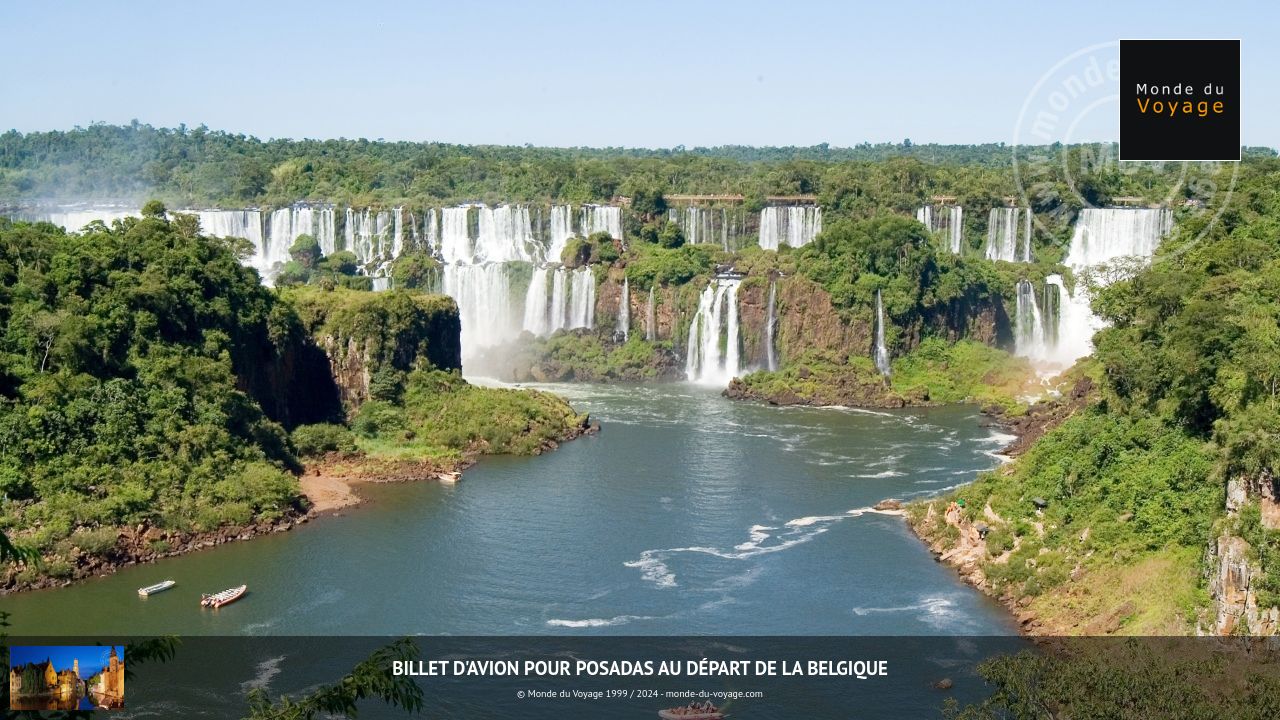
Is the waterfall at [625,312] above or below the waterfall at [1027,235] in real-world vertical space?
below

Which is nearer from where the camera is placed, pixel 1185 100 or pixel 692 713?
pixel 692 713

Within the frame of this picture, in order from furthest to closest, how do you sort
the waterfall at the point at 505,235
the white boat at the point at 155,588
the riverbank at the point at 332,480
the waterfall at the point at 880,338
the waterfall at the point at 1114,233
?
the waterfall at the point at 505,235 → the waterfall at the point at 1114,233 → the waterfall at the point at 880,338 → the riverbank at the point at 332,480 → the white boat at the point at 155,588

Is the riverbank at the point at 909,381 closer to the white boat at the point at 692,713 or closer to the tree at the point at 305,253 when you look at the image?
the tree at the point at 305,253

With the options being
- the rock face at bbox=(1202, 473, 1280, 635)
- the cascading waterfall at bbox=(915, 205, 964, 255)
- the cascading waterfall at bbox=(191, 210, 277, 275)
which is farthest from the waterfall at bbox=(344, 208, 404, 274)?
the rock face at bbox=(1202, 473, 1280, 635)

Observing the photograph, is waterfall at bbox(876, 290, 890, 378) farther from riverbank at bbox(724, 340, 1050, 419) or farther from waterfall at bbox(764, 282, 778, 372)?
waterfall at bbox(764, 282, 778, 372)

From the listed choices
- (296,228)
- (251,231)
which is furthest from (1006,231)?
(251,231)

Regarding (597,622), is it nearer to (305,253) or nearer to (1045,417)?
(1045,417)

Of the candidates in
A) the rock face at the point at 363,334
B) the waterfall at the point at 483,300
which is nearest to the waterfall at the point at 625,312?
the waterfall at the point at 483,300

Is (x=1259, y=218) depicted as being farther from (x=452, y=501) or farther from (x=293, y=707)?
(x=293, y=707)
